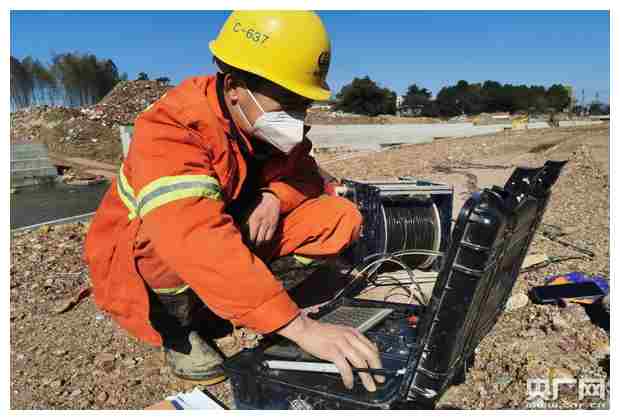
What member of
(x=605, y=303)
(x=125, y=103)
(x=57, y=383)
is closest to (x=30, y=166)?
(x=57, y=383)

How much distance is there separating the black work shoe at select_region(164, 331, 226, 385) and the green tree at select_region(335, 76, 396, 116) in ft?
155

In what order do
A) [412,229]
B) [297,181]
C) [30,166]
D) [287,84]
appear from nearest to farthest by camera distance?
[287,84], [297,181], [412,229], [30,166]

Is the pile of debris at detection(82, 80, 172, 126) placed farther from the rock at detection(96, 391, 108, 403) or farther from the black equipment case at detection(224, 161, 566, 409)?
the black equipment case at detection(224, 161, 566, 409)

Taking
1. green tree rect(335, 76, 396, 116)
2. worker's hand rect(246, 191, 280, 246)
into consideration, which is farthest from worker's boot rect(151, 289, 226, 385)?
green tree rect(335, 76, 396, 116)

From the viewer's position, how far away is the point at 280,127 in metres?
2.04

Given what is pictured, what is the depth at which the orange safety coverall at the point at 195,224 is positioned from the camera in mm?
1549

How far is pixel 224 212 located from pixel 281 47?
0.70 metres

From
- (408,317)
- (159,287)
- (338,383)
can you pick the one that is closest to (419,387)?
(338,383)

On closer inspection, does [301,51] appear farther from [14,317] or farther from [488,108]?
[488,108]

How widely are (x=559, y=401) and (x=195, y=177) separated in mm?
1670

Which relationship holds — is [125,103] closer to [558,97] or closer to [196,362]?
[196,362]

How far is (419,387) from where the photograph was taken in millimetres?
1495

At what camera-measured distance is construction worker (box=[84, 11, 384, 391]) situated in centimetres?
155

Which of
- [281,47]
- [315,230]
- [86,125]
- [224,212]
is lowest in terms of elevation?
[315,230]
